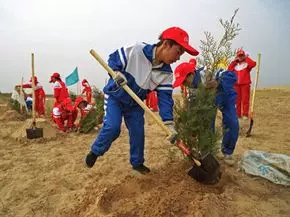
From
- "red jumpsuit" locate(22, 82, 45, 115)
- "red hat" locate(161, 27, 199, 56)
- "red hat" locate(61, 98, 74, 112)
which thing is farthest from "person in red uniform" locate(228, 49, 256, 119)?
"red jumpsuit" locate(22, 82, 45, 115)

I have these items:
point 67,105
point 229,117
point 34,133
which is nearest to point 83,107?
point 67,105

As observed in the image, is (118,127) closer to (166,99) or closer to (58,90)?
(166,99)

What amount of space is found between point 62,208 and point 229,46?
108 inches

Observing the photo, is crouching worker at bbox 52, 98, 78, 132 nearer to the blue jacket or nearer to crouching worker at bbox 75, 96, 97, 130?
crouching worker at bbox 75, 96, 97, 130

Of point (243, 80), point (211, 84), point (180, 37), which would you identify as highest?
point (180, 37)

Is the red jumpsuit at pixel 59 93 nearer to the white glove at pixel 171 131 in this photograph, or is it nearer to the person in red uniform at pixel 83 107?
the person in red uniform at pixel 83 107

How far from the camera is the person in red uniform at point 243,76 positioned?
9.86 m

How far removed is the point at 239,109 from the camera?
34.0 ft

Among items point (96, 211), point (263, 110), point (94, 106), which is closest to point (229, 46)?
point (96, 211)

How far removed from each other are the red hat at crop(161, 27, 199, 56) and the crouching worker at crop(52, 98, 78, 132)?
5.78m

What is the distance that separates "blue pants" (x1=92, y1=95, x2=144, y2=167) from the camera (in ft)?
12.9

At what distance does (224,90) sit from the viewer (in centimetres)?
489

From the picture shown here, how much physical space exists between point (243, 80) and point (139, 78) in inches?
257

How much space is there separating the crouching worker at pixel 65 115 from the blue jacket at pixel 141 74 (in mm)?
5249
